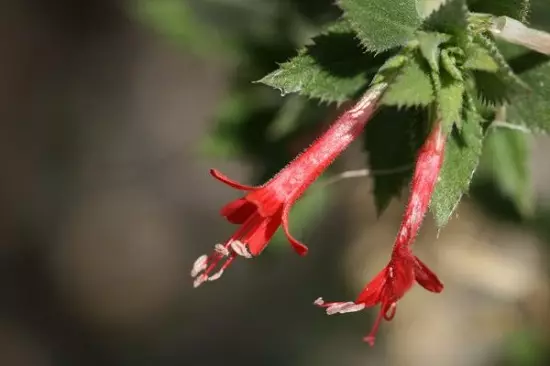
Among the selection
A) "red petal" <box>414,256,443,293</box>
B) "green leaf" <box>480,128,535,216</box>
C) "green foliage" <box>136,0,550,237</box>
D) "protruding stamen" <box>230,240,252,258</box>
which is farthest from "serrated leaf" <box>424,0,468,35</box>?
"green leaf" <box>480,128,535,216</box>

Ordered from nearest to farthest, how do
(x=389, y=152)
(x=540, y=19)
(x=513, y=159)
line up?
(x=389, y=152)
(x=540, y=19)
(x=513, y=159)

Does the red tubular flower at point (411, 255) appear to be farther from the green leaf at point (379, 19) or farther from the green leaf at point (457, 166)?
the green leaf at point (379, 19)

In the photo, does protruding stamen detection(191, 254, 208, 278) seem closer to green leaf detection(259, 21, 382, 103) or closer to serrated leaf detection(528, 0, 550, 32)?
green leaf detection(259, 21, 382, 103)

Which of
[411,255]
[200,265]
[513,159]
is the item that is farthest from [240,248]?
[513,159]

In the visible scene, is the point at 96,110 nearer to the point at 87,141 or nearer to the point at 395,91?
the point at 87,141

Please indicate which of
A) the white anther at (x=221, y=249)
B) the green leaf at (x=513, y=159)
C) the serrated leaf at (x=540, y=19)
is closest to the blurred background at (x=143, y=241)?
the green leaf at (x=513, y=159)

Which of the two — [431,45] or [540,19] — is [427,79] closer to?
[431,45]

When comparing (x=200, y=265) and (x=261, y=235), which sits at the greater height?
(x=261, y=235)
